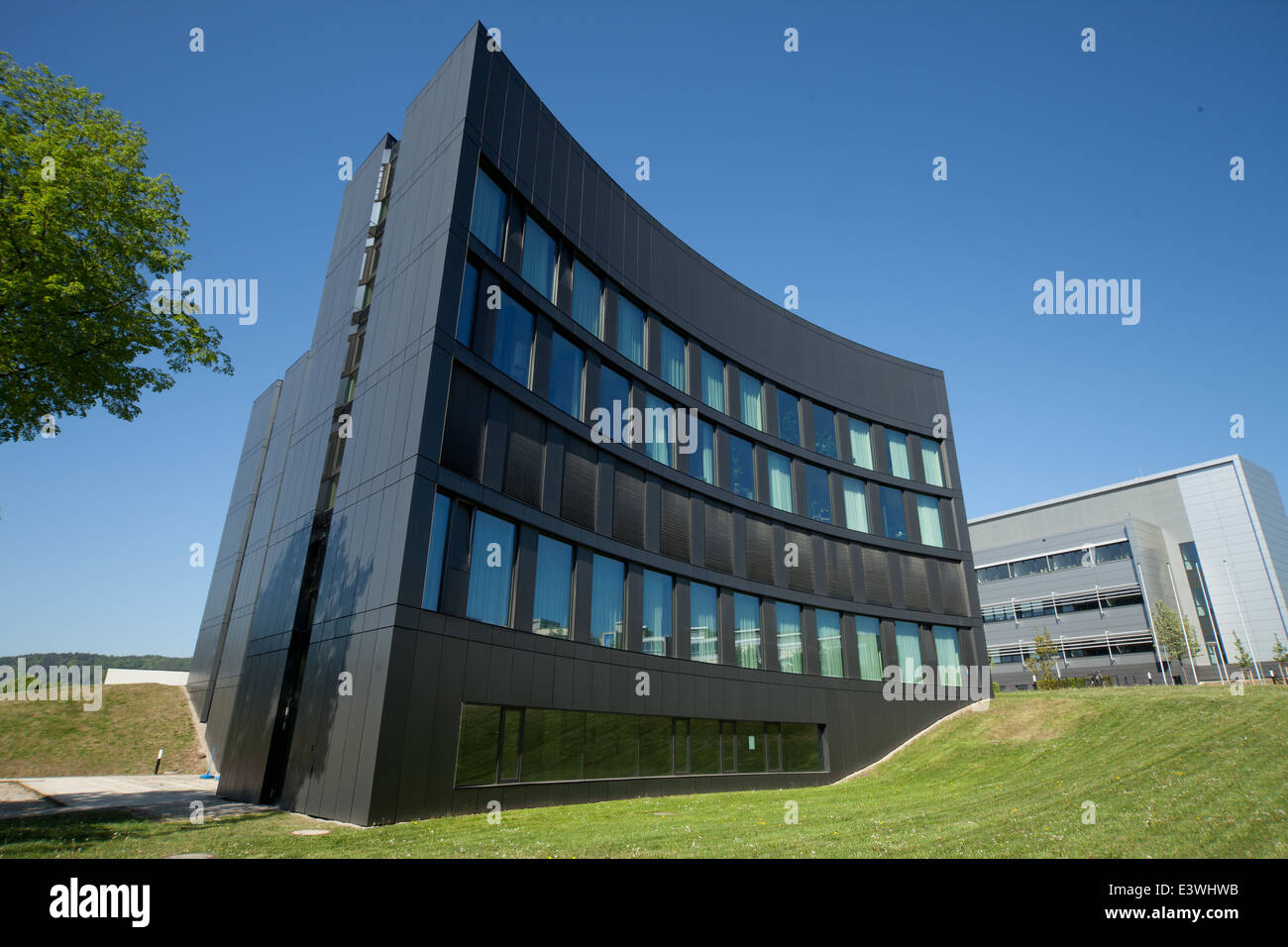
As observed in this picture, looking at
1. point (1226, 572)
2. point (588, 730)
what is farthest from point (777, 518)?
point (1226, 572)

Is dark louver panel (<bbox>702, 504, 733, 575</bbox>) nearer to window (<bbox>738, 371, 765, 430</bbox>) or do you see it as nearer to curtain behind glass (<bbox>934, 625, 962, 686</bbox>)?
window (<bbox>738, 371, 765, 430</bbox>)

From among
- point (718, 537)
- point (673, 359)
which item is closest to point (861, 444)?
point (718, 537)

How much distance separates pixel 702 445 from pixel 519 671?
45.5 feet

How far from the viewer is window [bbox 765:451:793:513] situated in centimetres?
3263

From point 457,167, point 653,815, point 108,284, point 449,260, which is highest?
point 457,167

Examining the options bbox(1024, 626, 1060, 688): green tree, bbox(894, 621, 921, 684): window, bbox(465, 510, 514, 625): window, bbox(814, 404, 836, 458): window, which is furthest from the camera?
bbox(1024, 626, 1060, 688): green tree

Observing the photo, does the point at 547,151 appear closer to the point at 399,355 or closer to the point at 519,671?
the point at 399,355

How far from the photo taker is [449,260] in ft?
67.1

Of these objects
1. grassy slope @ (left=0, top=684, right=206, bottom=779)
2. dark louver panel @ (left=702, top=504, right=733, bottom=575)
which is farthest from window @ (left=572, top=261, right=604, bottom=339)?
grassy slope @ (left=0, top=684, right=206, bottom=779)

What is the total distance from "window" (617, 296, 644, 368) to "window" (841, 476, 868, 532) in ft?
46.3

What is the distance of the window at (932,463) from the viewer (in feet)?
128

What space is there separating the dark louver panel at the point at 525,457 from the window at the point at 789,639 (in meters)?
13.9

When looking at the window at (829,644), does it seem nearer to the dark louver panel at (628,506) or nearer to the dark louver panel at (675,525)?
the dark louver panel at (675,525)

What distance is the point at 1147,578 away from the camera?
77188 mm
